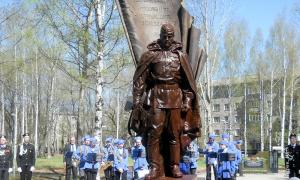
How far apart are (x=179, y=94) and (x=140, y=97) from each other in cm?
59

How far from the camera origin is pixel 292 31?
4319 centimetres

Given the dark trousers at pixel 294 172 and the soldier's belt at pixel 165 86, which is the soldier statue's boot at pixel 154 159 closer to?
the soldier's belt at pixel 165 86

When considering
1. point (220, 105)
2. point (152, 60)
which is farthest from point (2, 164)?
point (220, 105)

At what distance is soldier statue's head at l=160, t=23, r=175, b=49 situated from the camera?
7367 millimetres

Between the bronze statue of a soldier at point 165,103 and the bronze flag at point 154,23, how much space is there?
1231 mm

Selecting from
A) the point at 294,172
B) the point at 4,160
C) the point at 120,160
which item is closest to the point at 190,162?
the point at 120,160

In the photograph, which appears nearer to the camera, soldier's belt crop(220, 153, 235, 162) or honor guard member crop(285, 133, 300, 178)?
honor guard member crop(285, 133, 300, 178)

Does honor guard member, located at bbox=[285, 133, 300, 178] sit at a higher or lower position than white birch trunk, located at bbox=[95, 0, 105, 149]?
lower

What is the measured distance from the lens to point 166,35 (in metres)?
7.41

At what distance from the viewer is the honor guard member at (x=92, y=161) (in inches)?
644

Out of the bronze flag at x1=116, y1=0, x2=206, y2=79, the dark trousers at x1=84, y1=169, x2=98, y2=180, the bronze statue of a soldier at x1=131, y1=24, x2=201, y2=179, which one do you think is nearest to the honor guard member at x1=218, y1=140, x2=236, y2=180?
the dark trousers at x1=84, y1=169, x2=98, y2=180

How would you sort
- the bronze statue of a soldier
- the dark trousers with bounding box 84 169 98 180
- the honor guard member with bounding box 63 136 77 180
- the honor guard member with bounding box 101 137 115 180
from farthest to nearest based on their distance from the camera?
the honor guard member with bounding box 63 136 77 180 < the honor guard member with bounding box 101 137 115 180 < the dark trousers with bounding box 84 169 98 180 < the bronze statue of a soldier

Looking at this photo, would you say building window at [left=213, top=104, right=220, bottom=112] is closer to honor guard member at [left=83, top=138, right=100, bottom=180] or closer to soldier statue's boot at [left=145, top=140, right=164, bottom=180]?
honor guard member at [left=83, top=138, right=100, bottom=180]

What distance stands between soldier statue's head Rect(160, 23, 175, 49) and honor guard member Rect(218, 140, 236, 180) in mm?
8477
